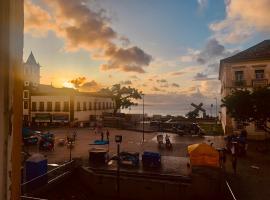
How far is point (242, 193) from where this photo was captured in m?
15.8

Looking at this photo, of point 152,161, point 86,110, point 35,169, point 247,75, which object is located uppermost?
point 247,75

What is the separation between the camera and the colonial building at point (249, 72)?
36.8m

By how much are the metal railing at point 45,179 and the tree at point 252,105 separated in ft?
59.7

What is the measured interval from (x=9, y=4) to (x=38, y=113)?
193ft

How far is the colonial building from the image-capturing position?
36.8 metres

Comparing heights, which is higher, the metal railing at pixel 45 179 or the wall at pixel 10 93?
the wall at pixel 10 93

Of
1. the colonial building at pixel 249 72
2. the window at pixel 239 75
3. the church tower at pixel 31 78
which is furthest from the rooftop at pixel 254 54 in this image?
the church tower at pixel 31 78

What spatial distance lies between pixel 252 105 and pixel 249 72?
1253 cm

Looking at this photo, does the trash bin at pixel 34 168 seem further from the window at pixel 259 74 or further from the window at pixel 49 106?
the window at pixel 49 106

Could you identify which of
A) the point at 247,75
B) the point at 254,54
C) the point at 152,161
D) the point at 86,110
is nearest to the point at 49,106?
the point at 86,110

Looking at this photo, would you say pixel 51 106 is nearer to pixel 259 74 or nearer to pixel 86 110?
pixel 86 110

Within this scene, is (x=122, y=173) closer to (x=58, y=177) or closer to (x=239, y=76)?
(x=58, y=177)

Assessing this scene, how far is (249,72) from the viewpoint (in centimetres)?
3762

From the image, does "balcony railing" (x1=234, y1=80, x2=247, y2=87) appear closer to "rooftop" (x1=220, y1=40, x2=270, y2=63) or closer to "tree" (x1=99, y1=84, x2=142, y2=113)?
"rooftop" (x1=220, y1=40, x2=270, y2=63)
